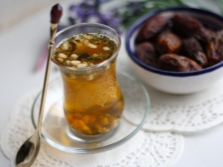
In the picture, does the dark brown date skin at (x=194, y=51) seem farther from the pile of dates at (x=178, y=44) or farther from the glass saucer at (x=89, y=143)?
the glass saucer at (x=89, y=143)

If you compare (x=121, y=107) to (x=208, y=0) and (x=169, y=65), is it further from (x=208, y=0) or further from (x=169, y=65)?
(x=208, y=0)

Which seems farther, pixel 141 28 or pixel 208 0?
pixel 208 0

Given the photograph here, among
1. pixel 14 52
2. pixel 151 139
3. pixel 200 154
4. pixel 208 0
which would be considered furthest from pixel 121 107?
pixel 208 0

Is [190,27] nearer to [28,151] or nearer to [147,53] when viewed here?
[147,53]

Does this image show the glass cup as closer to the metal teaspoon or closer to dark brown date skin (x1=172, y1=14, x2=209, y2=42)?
the metal teaspoon

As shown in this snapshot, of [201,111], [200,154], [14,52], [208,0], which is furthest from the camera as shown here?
[208,0]

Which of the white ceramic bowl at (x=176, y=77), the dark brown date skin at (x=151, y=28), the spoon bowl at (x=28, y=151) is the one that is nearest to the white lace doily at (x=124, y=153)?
the spoon bowl at (x=28, y=151)
